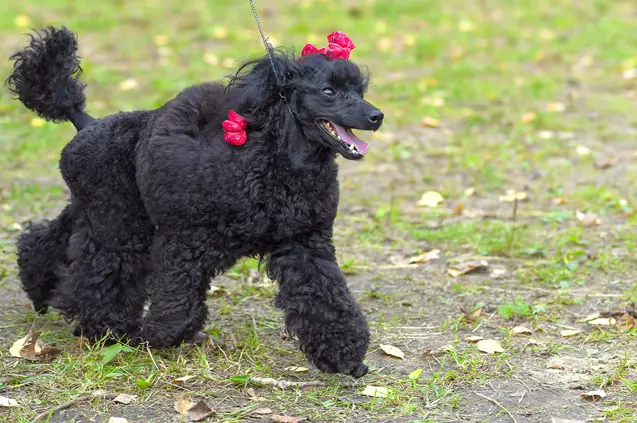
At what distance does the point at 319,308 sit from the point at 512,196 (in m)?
2.99

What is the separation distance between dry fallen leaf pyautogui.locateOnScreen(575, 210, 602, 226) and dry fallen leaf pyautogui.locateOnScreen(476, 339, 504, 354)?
6.36 feet

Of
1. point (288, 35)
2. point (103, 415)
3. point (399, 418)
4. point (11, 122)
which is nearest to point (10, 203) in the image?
point (11, 122)

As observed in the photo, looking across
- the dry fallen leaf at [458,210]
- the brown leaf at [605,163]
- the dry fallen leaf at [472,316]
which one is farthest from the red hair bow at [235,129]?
the brown leaf at [605,163]

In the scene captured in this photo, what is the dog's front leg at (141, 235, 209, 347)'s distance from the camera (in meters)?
3.97

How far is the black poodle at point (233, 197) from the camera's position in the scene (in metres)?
3.87

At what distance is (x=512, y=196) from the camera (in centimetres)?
649

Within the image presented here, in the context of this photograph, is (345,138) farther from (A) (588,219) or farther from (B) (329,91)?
(A) (588,219)

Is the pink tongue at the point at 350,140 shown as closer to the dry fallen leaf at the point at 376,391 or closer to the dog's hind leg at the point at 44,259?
the dry fallen leaf at the point at 376,391

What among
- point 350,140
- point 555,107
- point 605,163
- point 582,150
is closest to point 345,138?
point 350,140

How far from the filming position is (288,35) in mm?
10758

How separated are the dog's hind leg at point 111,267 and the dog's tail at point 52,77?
0.50m

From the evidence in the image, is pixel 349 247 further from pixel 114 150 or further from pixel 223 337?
pixel 114 150

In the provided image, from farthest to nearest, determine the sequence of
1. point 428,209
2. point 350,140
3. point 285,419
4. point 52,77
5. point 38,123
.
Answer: point 38,123
point 428,209
point 52,77
point 350,140
point 285,419

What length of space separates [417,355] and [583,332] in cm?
86
